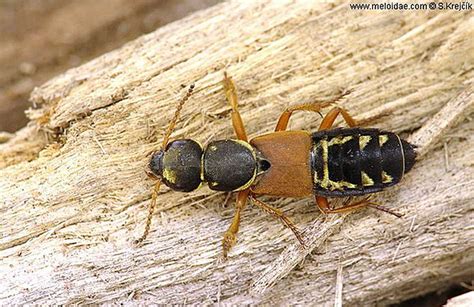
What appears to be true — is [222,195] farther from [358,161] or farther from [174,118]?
[358,161]

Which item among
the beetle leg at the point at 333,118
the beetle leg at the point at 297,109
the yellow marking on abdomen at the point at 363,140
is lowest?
the yellow marking on abdomen at the point at 363,140

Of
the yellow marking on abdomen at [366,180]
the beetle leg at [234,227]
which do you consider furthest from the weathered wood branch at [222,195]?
the yellow marking on abdomen at [366,180]

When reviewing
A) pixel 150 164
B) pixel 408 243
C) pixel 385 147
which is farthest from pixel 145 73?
pixel 408 243

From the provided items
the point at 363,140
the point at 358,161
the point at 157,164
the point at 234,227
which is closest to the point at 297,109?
the point at 363,140

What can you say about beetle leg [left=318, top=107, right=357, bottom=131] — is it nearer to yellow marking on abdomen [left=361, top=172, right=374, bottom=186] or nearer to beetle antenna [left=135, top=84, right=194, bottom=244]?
yellow marking on abdomen [left=361, top=172, right=374, bottom=186]

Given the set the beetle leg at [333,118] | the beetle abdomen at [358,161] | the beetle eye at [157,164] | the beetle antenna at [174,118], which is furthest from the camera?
the beetle leg at [333,118]

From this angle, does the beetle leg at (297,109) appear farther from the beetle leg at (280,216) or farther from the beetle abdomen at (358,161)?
the beetle leg at (280,216)

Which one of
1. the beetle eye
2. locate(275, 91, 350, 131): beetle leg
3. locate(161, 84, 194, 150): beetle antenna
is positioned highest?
locate(161, 84, 194, 150): beetle antenna

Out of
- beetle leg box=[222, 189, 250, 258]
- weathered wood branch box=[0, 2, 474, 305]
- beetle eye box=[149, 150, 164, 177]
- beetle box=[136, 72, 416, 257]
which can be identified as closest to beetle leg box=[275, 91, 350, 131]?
beetle box=[136, 72, 416, 257]
